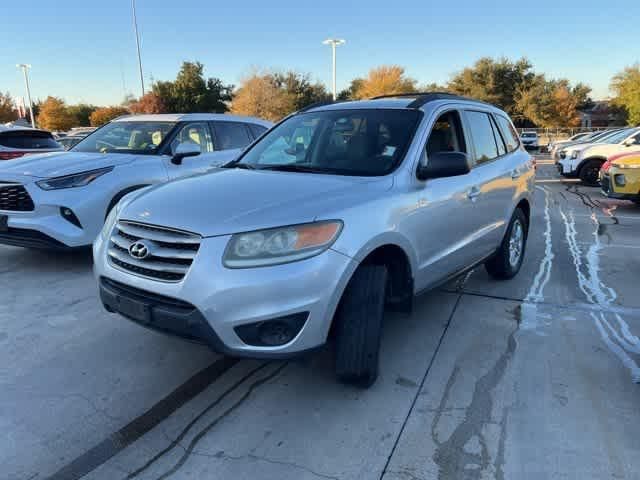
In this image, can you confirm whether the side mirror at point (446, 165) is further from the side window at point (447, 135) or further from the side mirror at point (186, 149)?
the side mirror at point (186, 149)

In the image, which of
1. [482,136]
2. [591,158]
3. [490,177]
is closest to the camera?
[490,177]

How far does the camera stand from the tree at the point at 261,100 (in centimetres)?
4528

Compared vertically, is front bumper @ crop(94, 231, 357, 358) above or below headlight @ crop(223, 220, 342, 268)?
below

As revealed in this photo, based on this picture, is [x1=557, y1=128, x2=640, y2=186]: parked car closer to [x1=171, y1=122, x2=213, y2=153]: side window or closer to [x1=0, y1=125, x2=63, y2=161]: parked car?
[x1=171, y1=122, x2=213, y2=153]: side window

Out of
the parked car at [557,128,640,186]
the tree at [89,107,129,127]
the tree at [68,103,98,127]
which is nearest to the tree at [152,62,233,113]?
the tree at [89,107,129,127]

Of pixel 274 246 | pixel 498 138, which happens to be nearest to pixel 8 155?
pixel 274 246

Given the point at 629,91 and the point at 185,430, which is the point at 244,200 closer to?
the point at 185,430

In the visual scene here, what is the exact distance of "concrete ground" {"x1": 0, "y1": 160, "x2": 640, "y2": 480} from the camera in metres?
2.32

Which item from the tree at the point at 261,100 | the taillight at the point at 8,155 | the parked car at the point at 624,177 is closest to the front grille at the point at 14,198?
the taillight at the point at 8,155

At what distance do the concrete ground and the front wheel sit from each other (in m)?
10.4

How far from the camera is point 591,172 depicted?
534 inches

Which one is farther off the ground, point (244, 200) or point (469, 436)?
point (244, 200)

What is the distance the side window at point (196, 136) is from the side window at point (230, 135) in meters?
0.16

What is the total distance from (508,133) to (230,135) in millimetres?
3637
